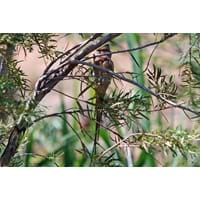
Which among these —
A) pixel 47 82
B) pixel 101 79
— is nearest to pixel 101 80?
pixel 101 79

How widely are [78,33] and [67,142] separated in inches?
8.7

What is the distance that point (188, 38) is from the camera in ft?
2.69

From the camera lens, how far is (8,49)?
0.80 m

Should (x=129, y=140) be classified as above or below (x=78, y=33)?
below

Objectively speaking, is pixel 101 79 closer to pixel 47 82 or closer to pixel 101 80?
pixel 101 80
